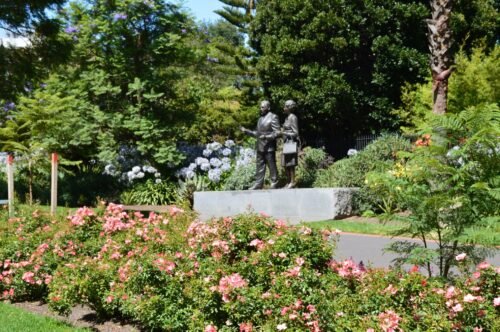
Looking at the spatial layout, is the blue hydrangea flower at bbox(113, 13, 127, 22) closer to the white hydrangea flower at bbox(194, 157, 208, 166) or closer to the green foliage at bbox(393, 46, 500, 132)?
the white hydrangea flower at bbox(194, 157, 208, 166)

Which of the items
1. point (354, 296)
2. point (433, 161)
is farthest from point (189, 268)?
point (433, 161)

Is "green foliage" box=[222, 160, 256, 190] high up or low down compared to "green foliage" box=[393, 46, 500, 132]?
down

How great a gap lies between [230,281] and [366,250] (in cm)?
533

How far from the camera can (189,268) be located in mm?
4926

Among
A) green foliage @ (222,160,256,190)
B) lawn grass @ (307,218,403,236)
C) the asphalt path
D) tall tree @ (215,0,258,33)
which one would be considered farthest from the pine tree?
the asphalt path

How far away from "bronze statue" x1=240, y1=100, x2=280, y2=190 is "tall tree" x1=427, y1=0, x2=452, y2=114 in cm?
399

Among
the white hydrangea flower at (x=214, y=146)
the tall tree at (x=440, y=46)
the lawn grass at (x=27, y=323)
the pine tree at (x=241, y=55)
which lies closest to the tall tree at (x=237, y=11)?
the pine tree at (x=241, y=55)

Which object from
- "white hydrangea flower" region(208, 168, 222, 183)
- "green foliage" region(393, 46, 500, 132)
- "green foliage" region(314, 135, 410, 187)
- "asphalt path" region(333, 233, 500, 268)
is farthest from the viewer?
"white hydrangea flower" region(208, 168, 222, 183)

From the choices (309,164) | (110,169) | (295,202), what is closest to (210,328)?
(295,202)

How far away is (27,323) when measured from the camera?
→ 5.55 m

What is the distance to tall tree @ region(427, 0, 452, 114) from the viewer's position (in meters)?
12.0

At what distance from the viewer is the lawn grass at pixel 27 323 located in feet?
17.5

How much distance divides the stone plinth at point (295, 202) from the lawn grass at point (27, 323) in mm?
7851

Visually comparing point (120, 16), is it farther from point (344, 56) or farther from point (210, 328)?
point (210, 328)
